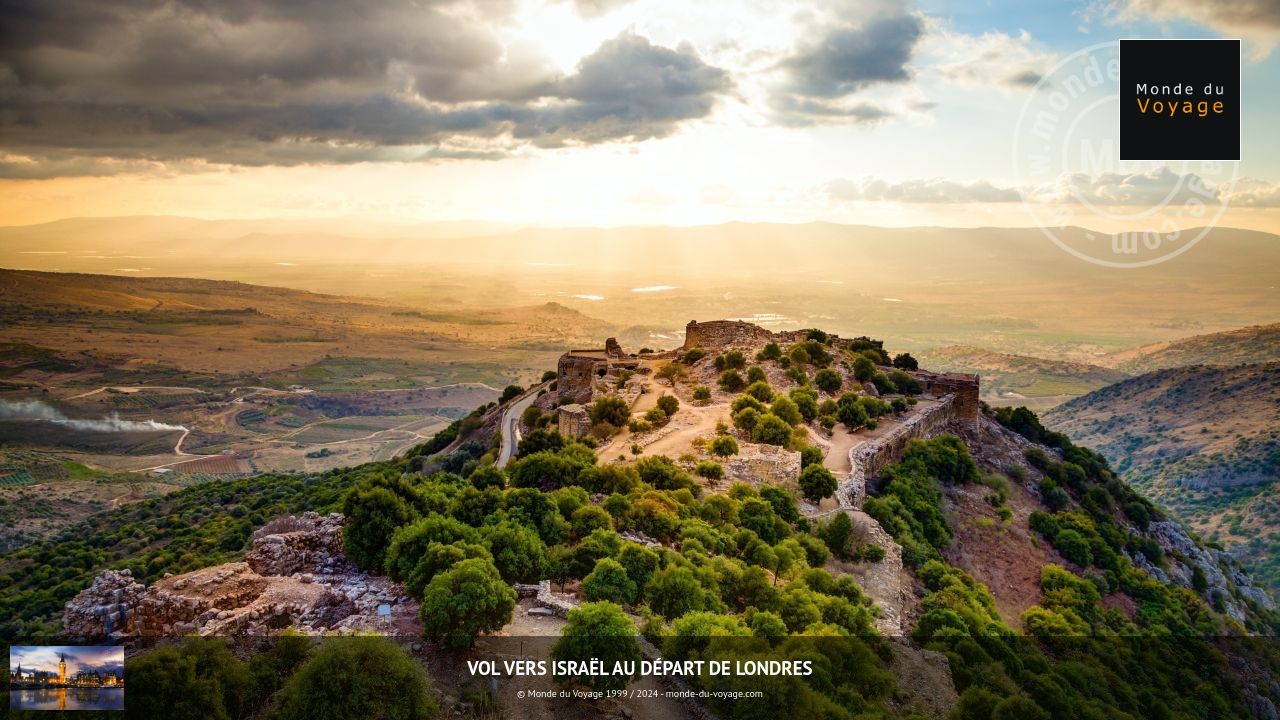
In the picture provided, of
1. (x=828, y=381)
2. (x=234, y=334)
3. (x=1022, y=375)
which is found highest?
(x=828, y=381)

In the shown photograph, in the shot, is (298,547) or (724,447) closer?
(298,547)

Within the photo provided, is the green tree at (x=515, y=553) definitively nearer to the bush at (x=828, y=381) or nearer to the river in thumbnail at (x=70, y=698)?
the river in thumbnail at (x=70, y=698)

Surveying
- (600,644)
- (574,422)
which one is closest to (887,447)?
(574,422)

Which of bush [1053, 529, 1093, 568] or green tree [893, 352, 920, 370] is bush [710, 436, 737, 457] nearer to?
bush [1053, 529, 1093, 568]

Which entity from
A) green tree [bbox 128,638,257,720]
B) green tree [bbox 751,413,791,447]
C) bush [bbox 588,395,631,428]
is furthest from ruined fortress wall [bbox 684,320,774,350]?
green tree [bbox 128,638,257,720]

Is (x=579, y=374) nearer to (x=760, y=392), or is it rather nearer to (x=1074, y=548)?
(x=760, y=392)

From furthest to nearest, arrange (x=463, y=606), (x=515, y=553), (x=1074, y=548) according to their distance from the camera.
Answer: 1. (x=1074, y=548)
2. (x=515, y=553)
3. (x=463, y=606)
